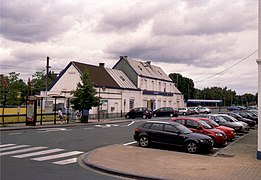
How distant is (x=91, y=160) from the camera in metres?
12.8

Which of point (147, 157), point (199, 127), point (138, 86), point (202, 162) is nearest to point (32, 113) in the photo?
point (199, 127)

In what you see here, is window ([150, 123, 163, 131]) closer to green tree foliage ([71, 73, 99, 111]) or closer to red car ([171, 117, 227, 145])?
red car ([171, 117, 227, 145])

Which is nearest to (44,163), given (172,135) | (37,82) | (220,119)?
(172,135)

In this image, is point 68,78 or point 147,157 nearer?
point 147,157

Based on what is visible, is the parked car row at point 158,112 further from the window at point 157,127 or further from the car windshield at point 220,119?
the window at point 157,127

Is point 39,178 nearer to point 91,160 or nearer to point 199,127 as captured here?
point 91,160

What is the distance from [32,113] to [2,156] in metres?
16.5

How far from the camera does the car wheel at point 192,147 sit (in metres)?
15.5

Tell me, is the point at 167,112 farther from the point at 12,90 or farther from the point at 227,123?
the point at 12,90

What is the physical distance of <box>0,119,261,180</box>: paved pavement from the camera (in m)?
10.5

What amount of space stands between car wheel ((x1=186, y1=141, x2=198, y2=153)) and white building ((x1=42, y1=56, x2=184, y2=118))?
83.7ft

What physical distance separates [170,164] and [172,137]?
3.89 m

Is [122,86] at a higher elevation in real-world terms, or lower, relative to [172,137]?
higher

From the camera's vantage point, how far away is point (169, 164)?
1230cm
